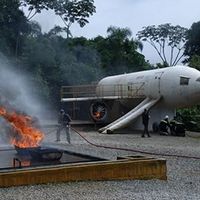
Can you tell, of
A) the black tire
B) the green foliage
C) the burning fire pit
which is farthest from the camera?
the green foliage

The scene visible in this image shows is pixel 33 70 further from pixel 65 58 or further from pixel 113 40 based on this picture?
pixel 113 40

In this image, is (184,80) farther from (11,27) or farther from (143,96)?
(11,27)

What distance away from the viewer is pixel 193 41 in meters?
77.5

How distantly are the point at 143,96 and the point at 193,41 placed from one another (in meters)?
45.1

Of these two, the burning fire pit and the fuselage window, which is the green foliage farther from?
the burning fire pit

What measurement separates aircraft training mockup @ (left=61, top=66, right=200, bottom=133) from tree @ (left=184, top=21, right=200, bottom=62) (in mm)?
39198

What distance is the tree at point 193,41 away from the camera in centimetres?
7664

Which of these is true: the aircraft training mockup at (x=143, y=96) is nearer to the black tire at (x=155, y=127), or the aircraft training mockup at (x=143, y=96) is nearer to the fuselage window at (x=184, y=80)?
the fuselage window at (x=184, y=80)

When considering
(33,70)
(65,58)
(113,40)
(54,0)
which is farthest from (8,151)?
(113,40)

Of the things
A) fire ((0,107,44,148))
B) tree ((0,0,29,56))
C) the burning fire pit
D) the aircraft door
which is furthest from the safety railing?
the burning fire pit

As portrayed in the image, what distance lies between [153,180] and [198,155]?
786 centimetres

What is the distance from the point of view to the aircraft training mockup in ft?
105

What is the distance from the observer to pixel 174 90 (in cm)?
3192

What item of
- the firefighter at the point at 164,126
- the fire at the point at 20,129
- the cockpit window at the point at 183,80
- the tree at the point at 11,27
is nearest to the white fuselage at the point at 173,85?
the cockpit window at the point at 183,80
